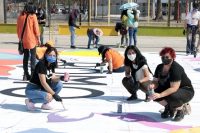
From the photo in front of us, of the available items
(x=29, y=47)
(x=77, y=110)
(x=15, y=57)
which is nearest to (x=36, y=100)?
(x=77, y=110)

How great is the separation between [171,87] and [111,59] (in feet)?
14.5

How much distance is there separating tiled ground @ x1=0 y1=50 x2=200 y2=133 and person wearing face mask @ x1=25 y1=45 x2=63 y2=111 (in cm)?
19

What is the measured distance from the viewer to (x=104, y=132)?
5922 mm

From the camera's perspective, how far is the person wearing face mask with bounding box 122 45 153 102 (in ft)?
24.7

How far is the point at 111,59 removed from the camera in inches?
421

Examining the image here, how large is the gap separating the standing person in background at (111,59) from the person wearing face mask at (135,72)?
8.98 ft

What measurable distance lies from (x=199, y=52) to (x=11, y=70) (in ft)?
24.2

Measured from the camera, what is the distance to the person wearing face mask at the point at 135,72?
7.53m

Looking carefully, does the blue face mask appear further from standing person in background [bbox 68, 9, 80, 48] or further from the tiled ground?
standing person in background [bbox 68, 9, 80, 48]

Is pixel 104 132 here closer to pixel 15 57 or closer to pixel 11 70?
pixel 11 70

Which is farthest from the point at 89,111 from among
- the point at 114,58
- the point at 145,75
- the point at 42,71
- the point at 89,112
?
the point at 114,58

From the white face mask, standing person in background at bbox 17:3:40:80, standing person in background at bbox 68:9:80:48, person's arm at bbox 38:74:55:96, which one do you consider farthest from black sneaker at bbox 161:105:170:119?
standing person in background at bbox 68:9:80:48

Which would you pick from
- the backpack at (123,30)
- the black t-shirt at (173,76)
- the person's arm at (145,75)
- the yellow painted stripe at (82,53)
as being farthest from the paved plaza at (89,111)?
the backpack at (123,30)

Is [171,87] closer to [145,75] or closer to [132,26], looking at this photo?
[145,75]
